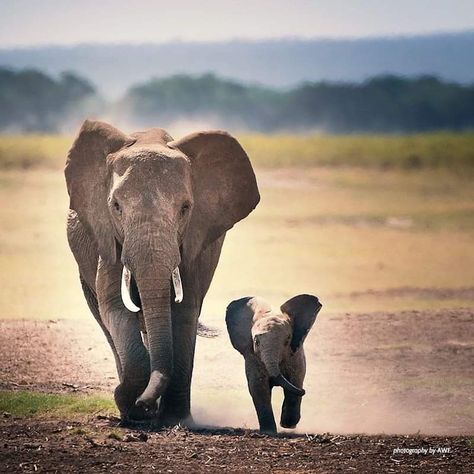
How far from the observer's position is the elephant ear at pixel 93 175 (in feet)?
38.6

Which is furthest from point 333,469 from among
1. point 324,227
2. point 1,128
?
point 1,128

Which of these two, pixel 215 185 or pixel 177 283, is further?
pixel 215 185

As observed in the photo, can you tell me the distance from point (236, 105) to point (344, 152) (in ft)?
12.8

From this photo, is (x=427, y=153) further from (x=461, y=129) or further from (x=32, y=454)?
(x=32, y=454)

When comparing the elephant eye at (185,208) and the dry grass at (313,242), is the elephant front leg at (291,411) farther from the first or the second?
the dry grass at (313,242)

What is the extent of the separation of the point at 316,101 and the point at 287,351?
25.1 m

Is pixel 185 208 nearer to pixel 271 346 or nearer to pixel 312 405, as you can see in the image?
pixel 271 346

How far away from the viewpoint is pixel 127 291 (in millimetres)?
11312

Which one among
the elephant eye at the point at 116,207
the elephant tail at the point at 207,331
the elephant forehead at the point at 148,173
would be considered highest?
the elephant forehead at the point at 148,173

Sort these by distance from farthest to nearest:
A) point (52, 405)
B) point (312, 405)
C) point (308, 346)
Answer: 1. point (308, 346)
2. point (312, 405)
3. point (52, 405)

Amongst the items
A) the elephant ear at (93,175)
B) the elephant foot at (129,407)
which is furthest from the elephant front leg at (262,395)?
the elephant ear at (93,175)

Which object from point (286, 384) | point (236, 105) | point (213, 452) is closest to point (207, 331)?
point (286, 384)

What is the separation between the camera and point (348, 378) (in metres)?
14.1

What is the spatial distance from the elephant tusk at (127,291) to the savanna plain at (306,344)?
0.78m
